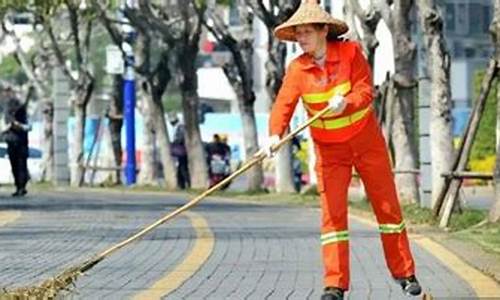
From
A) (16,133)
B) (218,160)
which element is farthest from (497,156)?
(218,160)

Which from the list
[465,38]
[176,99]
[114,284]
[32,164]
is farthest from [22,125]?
[176,99]

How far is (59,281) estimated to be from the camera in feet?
34.1

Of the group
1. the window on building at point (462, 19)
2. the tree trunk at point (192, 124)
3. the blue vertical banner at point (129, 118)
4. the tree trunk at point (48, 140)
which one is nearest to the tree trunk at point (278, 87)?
the tree trunk at point (192, 124)

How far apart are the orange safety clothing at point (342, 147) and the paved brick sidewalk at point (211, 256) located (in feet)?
2.94

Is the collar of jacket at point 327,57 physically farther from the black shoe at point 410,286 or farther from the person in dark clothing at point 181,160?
the person in dark clothing at point 181,160

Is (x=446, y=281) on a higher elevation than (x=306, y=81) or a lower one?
lower

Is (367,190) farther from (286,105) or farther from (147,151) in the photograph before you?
(147,151)

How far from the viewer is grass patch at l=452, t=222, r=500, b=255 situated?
54.3 ft

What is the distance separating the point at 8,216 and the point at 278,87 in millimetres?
Result: 12796

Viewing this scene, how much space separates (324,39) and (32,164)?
47933 millimetres

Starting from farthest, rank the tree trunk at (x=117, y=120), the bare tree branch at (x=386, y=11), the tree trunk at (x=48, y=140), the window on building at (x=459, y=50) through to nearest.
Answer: the window on building at (x=459, y=50) → the tree trunk at (x=48, y=140) → the tree trunk at (x=117, y=120) → the bare tree branch at (x=386, y=11)

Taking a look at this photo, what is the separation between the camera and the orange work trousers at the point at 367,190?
1116cm

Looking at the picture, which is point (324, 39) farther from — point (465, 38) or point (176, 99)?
point (176, 99)

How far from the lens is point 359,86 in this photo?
36.4 ft
